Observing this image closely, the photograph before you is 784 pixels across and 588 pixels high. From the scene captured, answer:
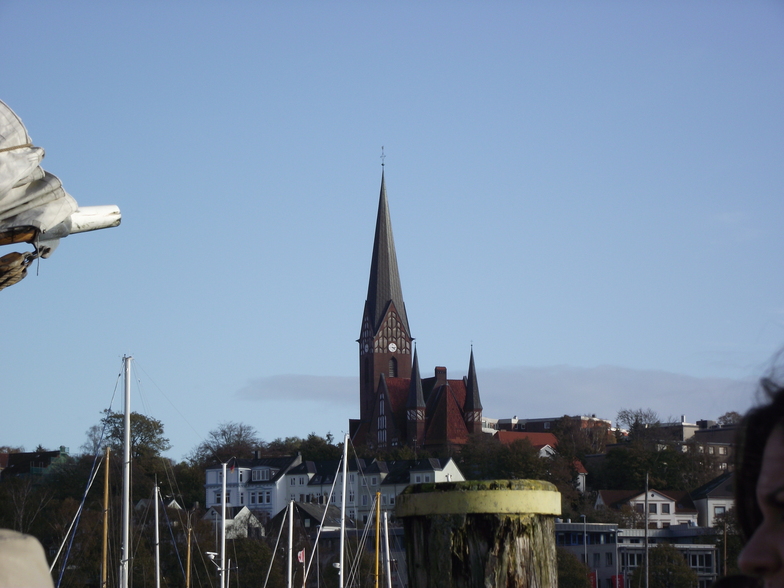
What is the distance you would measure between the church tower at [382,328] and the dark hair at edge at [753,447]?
122194 mm

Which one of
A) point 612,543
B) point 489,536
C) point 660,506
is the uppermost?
point 489,536

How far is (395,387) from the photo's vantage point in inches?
4803

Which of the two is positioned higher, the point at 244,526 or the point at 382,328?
the point at 382,328

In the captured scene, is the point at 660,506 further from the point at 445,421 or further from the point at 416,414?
the point at 416,414

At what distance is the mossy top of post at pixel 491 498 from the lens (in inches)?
97.3

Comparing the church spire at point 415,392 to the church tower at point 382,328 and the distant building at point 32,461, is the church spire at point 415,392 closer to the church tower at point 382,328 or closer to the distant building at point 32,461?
the church tower at point 382,328

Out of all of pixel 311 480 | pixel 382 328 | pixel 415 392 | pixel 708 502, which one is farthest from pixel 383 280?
pixel 708 502

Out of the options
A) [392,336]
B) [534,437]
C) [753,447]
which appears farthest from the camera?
[534,437]

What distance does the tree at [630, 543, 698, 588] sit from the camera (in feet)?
164

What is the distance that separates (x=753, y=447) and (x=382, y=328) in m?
123

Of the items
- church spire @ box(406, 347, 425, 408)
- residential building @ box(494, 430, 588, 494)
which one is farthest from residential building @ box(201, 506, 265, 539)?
church spire @ box(406, 347, 425, 408)

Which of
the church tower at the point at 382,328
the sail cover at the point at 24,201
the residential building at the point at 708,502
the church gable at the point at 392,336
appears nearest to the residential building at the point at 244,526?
the residential building at the point at 708,502

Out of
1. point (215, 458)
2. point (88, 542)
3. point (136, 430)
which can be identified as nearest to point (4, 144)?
point (88, 542)

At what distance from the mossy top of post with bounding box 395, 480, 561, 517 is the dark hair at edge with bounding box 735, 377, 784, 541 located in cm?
128
